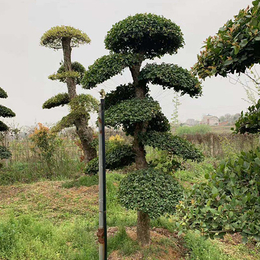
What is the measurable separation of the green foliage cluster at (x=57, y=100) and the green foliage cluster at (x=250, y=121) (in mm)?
5155

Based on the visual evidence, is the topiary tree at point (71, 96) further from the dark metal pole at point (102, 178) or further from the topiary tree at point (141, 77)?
the dark metal pole at point (102, 178)

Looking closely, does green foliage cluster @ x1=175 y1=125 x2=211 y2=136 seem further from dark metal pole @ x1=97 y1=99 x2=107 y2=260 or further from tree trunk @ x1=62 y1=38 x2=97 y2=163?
dark metal pole @ x1=97 y1=99 x2=107 y2=260

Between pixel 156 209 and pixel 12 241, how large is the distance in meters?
1.82

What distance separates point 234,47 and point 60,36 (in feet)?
18.4

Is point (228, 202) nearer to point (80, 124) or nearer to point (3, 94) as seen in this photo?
point (80, 124)

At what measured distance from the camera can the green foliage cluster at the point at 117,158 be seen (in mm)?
3096

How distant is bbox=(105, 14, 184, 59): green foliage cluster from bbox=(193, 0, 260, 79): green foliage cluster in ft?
4.63

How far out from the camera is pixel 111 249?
2.94 meters

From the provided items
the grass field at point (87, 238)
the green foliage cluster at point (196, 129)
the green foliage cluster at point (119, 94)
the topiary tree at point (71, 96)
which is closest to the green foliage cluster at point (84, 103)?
the topiary tree at point (71, 96)

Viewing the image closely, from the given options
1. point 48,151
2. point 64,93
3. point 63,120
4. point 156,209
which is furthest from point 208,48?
point 48,151

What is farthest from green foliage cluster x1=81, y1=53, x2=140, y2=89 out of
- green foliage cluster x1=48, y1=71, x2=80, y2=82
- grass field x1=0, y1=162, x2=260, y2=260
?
green foliage cluster x1=48, y1=71, x2=80, y2=82

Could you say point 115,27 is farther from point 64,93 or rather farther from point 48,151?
point 48,151

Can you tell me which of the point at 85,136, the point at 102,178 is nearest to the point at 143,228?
the point at 102,178

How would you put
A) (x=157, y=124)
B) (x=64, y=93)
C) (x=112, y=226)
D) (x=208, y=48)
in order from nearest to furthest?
(x=208, y=48) < (x=157, y=124) < (x=112, y=226) < (x=64, y=93)
